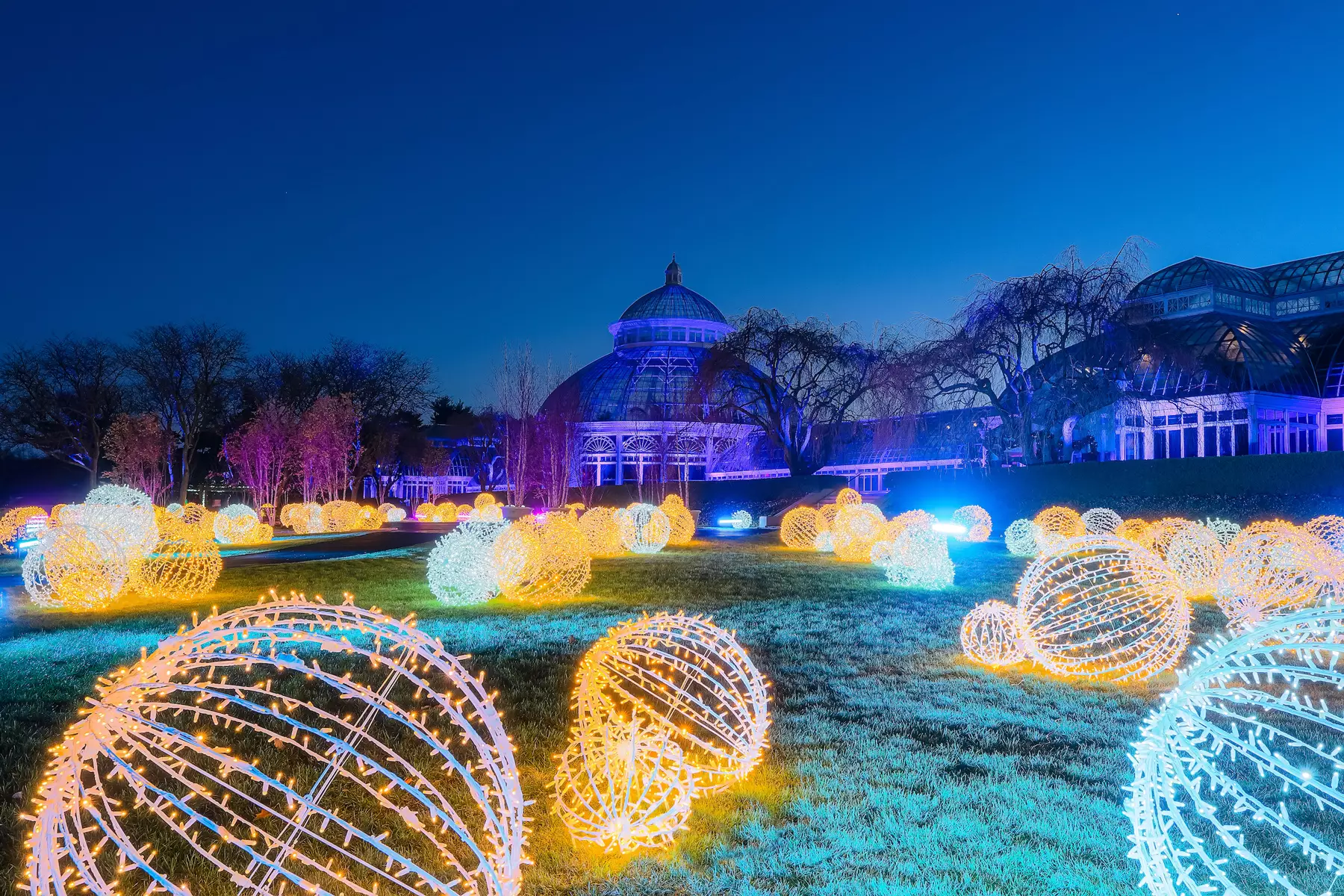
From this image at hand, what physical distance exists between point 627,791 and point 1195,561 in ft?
36.2

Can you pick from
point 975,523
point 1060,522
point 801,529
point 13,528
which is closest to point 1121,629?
point 1060,522

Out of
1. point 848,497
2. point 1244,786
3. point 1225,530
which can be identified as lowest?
point 1244,786

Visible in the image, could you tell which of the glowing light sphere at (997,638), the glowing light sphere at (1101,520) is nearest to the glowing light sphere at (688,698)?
the glowing light sphere at (997,638)

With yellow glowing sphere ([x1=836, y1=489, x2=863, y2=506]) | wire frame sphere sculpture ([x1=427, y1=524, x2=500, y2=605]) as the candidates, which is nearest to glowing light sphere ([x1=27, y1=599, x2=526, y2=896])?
wire frame sphere sculpture ([x1=427, y1=524, x2=500, y2=605])

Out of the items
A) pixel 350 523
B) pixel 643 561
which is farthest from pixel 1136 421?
pixel 350 523

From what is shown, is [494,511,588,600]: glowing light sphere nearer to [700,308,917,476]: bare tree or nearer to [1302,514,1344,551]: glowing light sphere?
[1302,514,1344,551]: glowing light sphere

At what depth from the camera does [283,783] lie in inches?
203

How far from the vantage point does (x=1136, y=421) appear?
1396 inches

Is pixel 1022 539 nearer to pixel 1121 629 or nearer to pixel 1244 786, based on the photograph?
pixel 1121 629

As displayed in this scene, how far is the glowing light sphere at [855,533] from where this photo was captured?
1883 cm

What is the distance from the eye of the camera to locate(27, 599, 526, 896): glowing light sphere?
8.57ft

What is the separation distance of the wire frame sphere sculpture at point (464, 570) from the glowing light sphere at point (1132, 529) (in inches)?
414

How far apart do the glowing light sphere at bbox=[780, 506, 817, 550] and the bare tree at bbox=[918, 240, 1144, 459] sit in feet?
28.7

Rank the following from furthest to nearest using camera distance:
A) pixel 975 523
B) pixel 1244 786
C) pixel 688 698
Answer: pixel 975 523
pixel 1244 786
pixel 688 698
